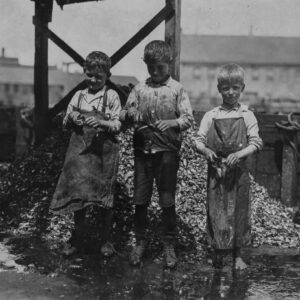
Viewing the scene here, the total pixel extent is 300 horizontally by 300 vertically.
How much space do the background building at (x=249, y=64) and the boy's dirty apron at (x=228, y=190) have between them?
51.7 metres

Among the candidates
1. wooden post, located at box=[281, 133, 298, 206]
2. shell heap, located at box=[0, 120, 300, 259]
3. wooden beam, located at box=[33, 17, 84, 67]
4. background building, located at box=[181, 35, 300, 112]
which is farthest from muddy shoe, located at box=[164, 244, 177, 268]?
background building, located at box=[181, 35, 300, 112]

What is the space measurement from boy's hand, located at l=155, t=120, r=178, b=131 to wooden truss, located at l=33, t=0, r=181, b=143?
2.17 meters

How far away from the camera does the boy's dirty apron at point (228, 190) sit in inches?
167

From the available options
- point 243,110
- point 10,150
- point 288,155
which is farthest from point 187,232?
point 10,150

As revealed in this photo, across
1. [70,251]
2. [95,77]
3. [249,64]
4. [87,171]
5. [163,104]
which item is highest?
[249,64]

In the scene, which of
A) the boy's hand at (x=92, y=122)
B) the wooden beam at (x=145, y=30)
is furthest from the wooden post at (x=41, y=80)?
the boy's hand at (x=92, y=122)

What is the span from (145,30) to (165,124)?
9.08ft

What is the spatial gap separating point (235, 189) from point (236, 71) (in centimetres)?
101

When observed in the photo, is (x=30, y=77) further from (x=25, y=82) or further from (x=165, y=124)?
(x=165, y=124)

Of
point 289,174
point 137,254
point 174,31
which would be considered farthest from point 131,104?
point 289,174

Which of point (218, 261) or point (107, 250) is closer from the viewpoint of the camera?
point (218, 261)

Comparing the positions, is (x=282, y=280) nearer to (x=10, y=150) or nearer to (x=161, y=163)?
(x=161, y=163)

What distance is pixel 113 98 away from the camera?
4.54 m

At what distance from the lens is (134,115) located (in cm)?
431
